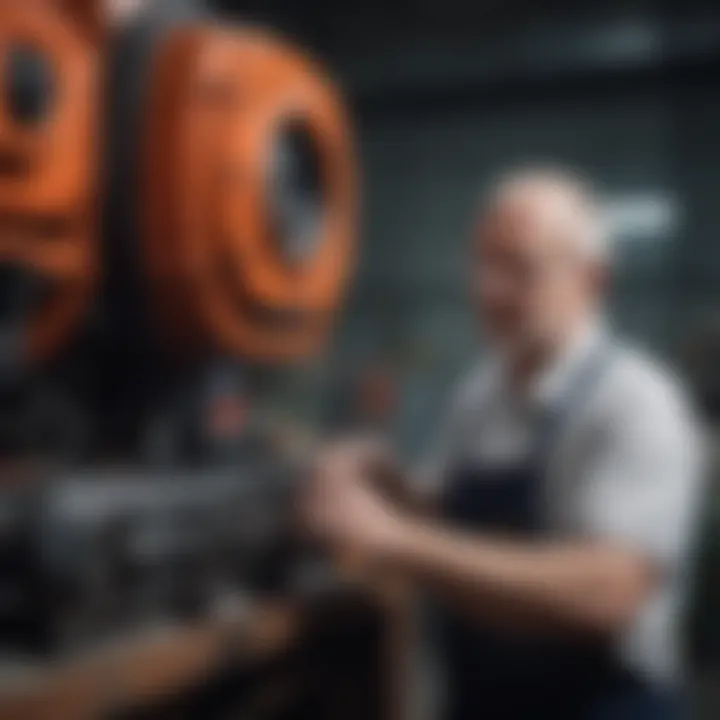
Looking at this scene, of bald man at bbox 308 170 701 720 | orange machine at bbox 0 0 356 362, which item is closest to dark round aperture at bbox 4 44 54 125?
orange machine at bbox 0 0 356 362

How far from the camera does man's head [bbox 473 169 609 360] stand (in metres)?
0.64

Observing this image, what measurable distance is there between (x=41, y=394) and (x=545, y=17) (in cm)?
33

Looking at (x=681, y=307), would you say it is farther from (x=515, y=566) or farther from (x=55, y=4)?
(x=55, y=4)

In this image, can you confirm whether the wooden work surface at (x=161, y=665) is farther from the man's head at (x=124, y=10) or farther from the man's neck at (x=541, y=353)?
the man's head at (x=124, y=10)

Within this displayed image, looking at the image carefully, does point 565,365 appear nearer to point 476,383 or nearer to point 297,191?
point 476,383

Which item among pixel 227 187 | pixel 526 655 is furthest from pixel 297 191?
pixel 526 655

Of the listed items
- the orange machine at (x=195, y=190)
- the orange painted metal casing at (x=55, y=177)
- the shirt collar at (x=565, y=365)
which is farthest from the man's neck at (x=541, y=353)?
the orange painted metal casing at (x=55, y=177)

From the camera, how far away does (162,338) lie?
65 cm

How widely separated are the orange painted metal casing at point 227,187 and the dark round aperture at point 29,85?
0.22ft

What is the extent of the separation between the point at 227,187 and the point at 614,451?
232 mm

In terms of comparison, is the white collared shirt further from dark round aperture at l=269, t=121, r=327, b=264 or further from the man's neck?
dark round aperture at l=269, t=121, r=327, b=264

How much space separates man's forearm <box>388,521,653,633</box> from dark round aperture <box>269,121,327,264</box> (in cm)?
15

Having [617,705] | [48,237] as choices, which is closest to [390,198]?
[48,237]

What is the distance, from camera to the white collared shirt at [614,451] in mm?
636
